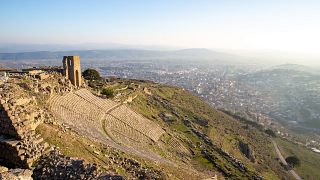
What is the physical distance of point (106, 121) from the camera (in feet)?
121

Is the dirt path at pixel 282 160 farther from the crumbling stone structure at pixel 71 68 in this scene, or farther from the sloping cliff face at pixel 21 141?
the sloping cliff face at pixel 21 141

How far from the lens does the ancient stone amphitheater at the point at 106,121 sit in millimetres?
30528

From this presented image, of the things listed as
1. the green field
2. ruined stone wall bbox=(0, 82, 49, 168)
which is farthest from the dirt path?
ruined stone wall bbox=(0, 82, 49, 168)

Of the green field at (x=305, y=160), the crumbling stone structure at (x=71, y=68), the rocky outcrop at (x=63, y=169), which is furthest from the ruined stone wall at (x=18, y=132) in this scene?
the green field at (x=305, y=160)

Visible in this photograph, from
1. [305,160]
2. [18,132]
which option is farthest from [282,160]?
[18,132]

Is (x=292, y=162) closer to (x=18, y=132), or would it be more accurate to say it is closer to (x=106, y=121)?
(x=106, y=121)

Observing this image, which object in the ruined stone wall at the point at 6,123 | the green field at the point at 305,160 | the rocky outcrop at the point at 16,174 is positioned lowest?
the green field at the point at 305,160

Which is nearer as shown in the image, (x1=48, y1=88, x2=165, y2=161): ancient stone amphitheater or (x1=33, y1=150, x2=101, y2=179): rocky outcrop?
(x1=33, y1=150, x2=101, y2=179): rocky outcrop

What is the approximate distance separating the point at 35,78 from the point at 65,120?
9.99m

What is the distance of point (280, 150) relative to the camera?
2736 inches

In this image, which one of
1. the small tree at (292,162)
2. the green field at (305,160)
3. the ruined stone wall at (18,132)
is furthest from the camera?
the small tree at (292,162)

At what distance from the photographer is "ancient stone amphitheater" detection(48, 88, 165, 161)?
100 feet

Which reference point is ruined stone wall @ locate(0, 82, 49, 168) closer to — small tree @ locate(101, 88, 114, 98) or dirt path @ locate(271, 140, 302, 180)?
small tree @ locate(101, 88, 114, 98)

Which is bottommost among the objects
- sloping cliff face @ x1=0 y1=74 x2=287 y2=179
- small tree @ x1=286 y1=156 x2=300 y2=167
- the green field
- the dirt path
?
the green field
